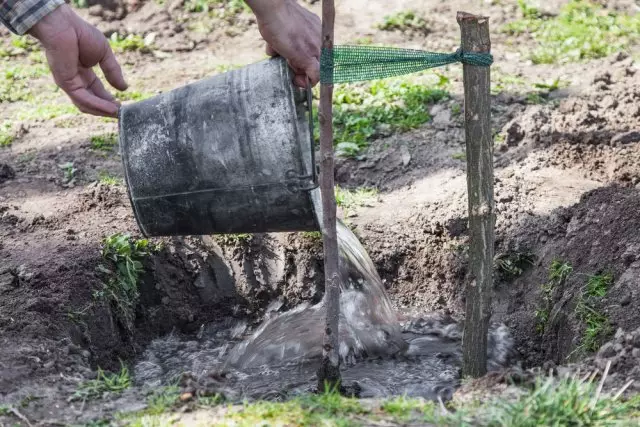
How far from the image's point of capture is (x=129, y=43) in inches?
333

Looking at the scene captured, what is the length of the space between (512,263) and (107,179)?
2572mm

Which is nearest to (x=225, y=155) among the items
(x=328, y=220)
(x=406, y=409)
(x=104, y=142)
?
(x=328, y=220)

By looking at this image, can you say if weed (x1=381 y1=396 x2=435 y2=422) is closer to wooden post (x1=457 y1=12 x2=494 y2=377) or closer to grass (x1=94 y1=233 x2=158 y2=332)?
wooden post (x1=457 y1=12 x2=494 y2=377)

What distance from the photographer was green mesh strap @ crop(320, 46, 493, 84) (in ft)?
11.6

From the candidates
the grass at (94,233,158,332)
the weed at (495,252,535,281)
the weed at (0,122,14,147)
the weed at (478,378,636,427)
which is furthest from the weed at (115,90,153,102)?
the weed at (478,378,636,427)

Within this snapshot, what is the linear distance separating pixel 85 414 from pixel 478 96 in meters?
1.88

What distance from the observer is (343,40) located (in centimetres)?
823

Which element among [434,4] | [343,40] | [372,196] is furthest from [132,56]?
[372,196]

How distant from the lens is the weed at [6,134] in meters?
6.75

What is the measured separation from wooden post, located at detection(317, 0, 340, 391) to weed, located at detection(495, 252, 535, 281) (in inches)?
56.9

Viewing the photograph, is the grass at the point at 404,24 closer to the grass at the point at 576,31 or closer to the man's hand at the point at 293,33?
the grass at the point at 576,31

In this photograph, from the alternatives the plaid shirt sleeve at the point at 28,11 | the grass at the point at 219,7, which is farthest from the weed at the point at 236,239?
the grass at the point at 219,7

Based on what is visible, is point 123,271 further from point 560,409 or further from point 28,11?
point 560,409

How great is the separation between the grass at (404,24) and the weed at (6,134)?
3.39m
